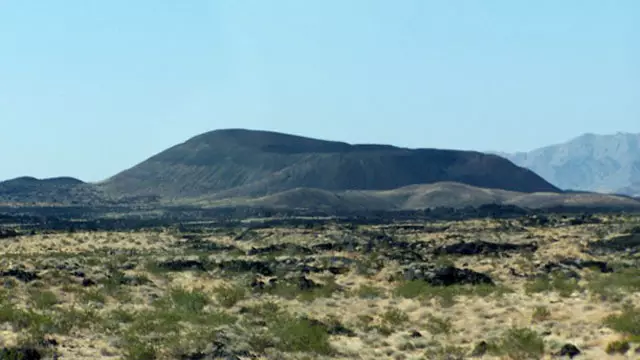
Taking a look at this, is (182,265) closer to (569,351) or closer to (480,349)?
(480,349)

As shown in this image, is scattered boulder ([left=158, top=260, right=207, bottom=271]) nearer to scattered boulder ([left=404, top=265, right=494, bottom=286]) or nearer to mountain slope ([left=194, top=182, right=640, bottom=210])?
scattered boulder ([left=404, top=265, right=494, bottom=286])

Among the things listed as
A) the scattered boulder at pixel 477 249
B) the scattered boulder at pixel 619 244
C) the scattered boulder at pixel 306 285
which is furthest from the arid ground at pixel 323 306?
the scattered boulder at pixel 619 244

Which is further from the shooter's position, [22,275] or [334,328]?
[22,275]

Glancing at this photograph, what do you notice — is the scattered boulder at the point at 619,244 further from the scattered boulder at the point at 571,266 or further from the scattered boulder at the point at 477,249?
the scattered boulder at the point at 571,266

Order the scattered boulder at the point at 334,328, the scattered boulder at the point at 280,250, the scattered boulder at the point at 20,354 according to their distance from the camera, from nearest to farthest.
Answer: the scattered boulder at the point at 20,354, the scattered boulder at the point at 334,328, the scattered boulder at the point at 280,250

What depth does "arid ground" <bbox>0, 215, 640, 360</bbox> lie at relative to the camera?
1886 cm

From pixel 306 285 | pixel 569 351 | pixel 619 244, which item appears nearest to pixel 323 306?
pixel 306 285

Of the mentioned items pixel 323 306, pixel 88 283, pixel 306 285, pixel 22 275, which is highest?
pixel 22 275

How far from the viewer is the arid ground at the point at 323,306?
742 inches

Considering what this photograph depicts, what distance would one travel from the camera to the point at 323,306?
2880 centimetres

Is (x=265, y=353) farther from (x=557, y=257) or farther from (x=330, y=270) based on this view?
(x=557, y=257)

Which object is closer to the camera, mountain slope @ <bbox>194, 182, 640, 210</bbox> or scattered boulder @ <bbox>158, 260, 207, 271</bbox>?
scattered boulder @ <bbox>158, 260, 207, 271</bbox>

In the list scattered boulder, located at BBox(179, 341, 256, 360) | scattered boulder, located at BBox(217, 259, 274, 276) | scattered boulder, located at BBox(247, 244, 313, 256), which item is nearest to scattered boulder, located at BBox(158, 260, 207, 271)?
→ scattered boulder, located at BBox(217, 259, 274, 276)

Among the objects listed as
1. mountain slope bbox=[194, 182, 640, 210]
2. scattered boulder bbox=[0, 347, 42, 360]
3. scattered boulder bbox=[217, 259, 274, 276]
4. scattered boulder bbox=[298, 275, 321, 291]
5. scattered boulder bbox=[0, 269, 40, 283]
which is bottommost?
scattered boulder bbox=[298, 275, 321, 291]
